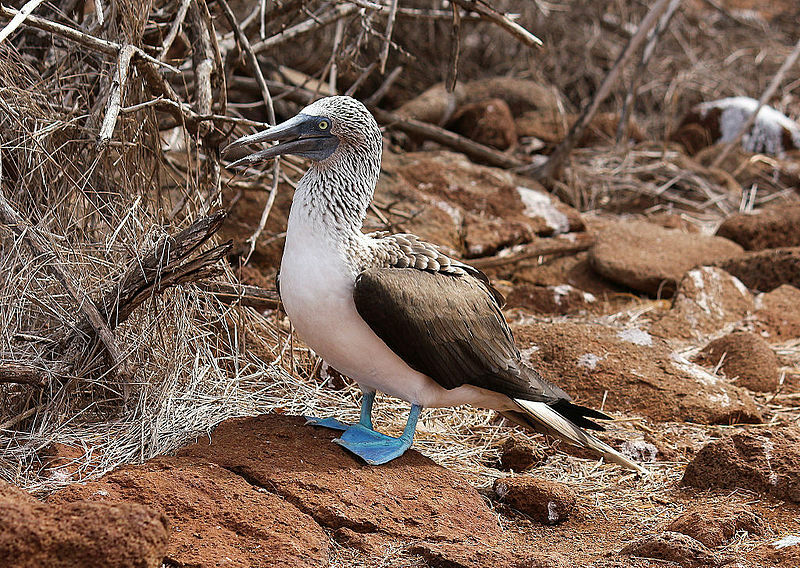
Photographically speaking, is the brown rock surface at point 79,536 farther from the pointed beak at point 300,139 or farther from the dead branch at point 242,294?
the dead branch at point 242,294

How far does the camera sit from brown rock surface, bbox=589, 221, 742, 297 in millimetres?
5953

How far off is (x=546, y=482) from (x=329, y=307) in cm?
100

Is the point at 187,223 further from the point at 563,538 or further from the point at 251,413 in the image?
the point at 563,538

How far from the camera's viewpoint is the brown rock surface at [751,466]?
10.7 feet

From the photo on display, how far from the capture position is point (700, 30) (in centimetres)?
1107

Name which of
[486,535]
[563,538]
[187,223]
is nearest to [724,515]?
[563,538]

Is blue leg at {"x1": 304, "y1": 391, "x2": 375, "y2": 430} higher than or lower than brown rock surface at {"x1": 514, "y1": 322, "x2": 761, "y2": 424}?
higher

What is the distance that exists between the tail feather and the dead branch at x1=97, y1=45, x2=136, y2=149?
1.68 metres

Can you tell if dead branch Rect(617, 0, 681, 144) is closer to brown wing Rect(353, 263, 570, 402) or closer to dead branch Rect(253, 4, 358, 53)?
dead branch Rect(253, 4, 358, 53)

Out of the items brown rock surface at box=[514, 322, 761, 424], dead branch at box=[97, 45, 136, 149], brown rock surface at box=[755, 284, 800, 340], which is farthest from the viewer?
brown rock surface at box=[755, 284, 800, 340]

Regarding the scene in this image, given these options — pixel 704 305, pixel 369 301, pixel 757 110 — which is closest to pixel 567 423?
pixel 369 301

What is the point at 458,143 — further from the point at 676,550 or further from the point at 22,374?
the point at 676,550

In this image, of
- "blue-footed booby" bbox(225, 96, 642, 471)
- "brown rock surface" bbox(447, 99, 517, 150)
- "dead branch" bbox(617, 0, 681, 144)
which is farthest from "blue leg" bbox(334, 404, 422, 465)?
"brown rock surface" bbox(447, 99, 517, 150)

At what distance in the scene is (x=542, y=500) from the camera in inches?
126
